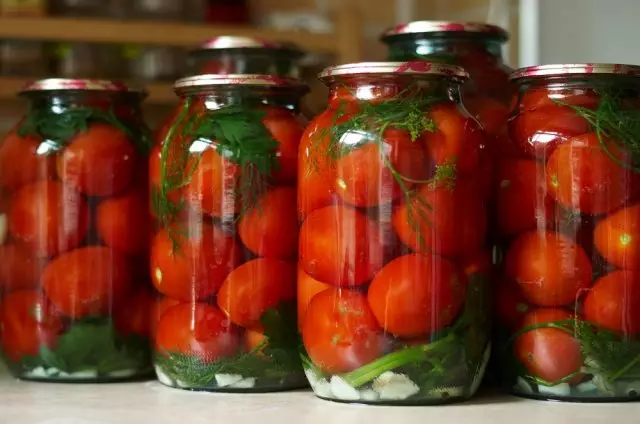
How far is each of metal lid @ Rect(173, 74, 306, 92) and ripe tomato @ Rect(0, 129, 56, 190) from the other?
5.3 inches

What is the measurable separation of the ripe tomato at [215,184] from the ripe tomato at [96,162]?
0.09m

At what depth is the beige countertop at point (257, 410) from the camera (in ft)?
2.32

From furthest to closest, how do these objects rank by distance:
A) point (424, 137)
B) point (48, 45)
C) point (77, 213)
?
1. point (48, 45)
2. point (77, 213)
3. point (424, 137)

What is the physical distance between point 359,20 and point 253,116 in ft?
1.95

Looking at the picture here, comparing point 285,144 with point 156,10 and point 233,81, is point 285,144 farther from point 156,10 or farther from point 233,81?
point 156,10

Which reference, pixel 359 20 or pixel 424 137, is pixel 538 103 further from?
pixel 359 20

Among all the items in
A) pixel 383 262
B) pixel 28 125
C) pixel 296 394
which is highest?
pixel 28 125

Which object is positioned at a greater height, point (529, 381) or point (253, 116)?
point (253, 116)

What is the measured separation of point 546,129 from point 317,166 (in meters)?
0.18

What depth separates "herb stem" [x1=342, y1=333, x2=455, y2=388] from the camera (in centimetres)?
73

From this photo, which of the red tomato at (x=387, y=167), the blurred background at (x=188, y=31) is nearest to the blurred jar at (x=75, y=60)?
the blurred background at (x=188, y=31)

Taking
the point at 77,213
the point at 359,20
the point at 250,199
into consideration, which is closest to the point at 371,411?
the point at 250,199

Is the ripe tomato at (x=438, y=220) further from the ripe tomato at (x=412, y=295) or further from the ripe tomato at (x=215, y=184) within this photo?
the ripe tomato at (x=215, y=184)

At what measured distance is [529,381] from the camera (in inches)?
30.6
